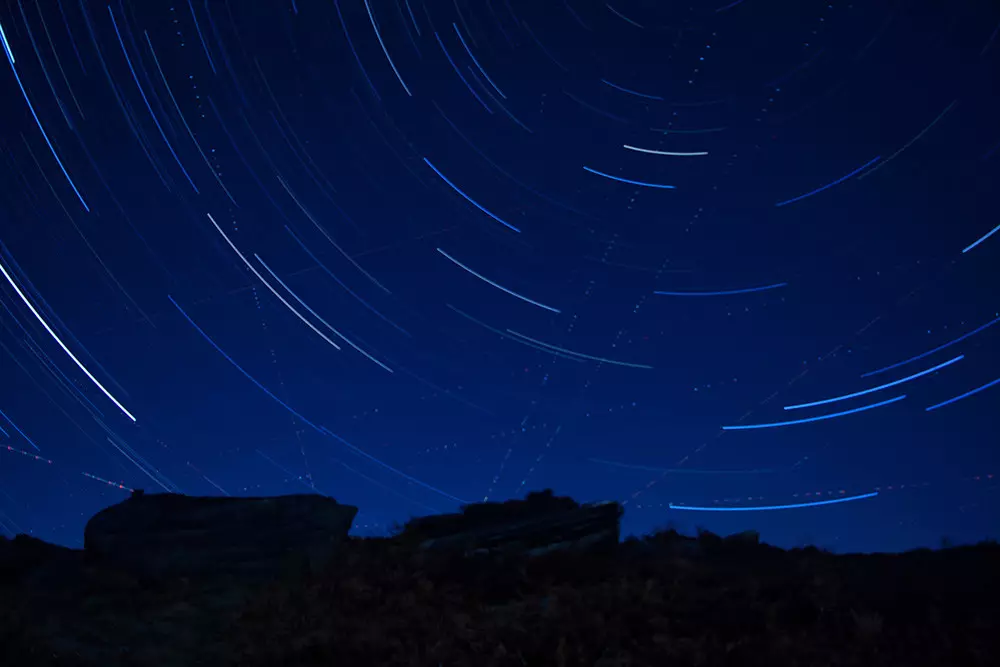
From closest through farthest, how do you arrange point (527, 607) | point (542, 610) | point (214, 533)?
point (542, 610)
point (527, 607)
point (214, 533)

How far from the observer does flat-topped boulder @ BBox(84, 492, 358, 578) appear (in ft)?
50.7

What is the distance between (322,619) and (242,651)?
1.42m

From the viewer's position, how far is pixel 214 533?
1661 centimetres

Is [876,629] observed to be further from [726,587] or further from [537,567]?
[537,567]

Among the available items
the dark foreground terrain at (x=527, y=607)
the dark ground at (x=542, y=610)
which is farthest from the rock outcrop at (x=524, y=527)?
the dark ground at (x=542, y=610)

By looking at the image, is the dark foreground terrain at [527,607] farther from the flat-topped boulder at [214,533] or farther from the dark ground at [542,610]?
the flat-topped boulder at [214,533]

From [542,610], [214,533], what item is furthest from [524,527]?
[214,533]

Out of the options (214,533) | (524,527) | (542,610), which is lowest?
(542,610)

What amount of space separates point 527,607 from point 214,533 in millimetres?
9941

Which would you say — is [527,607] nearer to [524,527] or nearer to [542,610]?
[542,610]

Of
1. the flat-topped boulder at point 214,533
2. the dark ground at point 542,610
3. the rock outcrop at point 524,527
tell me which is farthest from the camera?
the flat-topped boulder at point 214,533

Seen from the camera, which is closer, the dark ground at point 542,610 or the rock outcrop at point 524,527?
the dark ground at point 542,610

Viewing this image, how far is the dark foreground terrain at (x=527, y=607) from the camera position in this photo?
8812 mm

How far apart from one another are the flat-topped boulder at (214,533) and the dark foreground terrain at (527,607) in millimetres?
513
